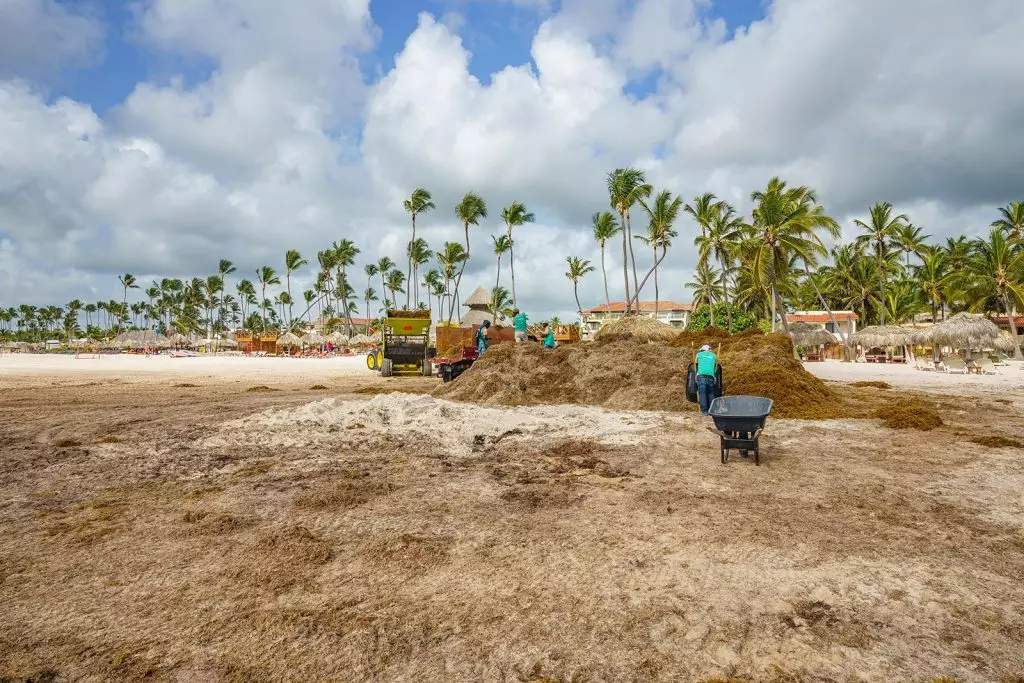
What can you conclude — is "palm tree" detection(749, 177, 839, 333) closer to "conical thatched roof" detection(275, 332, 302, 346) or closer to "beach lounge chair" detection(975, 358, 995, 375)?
"beach lounge chair" detection(975, 358, 995, 375)

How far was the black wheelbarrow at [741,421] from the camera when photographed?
7.18m

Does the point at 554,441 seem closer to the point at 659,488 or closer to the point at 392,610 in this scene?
the point at 659,488

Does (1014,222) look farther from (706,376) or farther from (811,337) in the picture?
(706,376)

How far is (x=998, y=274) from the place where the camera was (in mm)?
38219

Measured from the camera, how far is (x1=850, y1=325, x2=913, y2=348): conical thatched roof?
34.3 metres

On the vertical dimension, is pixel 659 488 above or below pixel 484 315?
below

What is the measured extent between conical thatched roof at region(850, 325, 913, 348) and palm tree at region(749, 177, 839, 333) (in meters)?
8.93

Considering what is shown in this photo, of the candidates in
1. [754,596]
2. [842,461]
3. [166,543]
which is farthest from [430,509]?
[842,461]

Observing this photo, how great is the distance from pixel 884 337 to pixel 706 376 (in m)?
32.4

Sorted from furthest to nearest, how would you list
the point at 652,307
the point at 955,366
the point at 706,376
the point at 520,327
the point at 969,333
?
the point at 652,307, the point at 969,333, the point at 955,366, the point at 520,327, the point at 706,376

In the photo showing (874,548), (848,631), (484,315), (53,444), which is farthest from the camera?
(484,315)

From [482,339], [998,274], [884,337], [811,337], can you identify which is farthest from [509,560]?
[998,274]

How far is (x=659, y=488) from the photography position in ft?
21.1

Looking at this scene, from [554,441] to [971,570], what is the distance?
5.93 m
